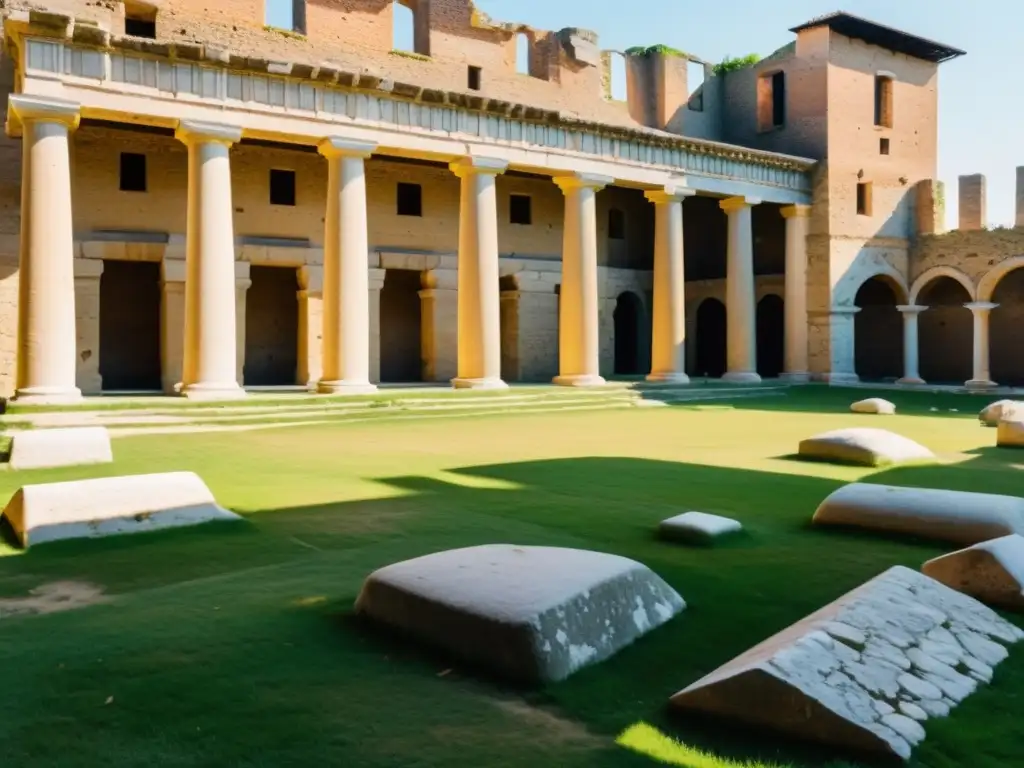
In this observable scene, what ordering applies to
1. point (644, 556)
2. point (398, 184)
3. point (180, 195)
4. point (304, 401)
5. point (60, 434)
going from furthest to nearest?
1. point (398, 184)
2. point (180, 195)
3. point (304, 401)
4. point (60, 434)
5. point (644, 556)

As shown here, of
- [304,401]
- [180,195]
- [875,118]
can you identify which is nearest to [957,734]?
[304,401]

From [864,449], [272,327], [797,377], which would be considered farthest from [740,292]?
[864,449]

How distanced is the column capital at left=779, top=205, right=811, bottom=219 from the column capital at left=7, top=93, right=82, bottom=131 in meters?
21.3

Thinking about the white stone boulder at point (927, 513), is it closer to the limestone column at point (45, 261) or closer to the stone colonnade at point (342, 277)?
the stone colonnade at point (342, 277)

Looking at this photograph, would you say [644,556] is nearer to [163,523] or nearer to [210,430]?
[163,523]

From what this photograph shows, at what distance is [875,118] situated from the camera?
30828mm

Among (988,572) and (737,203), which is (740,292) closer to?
(737,203)

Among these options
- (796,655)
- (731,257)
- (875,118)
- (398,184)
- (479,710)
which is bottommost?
(479,710)

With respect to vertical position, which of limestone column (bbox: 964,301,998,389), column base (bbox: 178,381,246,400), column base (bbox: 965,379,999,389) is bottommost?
column base (bbox: 965,379,999,389)

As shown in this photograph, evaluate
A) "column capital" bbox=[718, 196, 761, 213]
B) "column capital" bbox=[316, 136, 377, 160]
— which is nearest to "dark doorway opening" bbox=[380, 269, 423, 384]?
"column capital" bbox=[316, 136, 377, 160]

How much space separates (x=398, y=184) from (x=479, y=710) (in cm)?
2531

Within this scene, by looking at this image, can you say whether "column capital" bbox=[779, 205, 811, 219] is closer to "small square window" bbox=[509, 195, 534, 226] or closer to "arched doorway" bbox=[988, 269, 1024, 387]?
"arched doorway" bbox=[988, 269, 1024, 387]

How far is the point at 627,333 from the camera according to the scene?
34.0 meters

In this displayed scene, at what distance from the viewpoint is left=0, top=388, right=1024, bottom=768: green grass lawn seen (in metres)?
3.33
